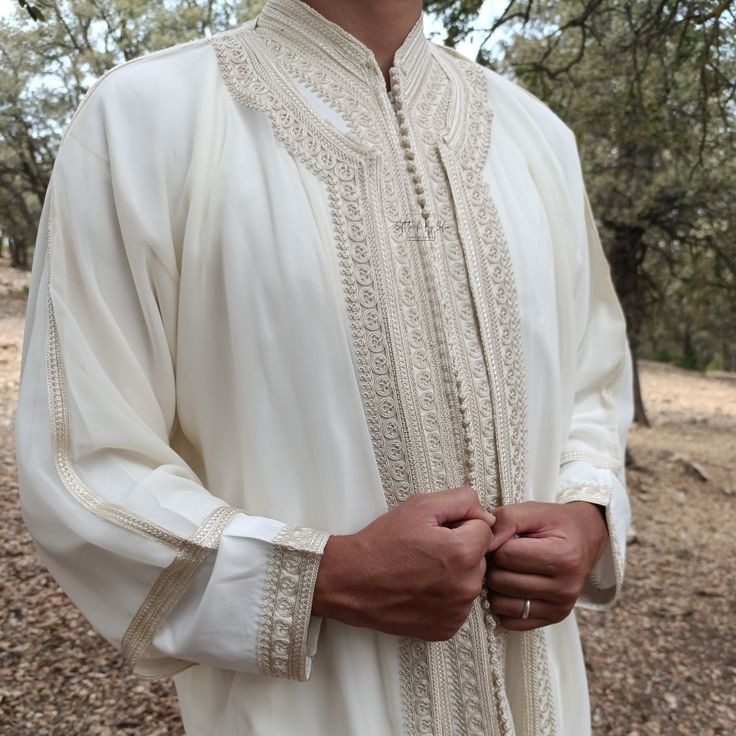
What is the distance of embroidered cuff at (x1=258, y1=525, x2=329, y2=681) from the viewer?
→ 1111 millimetres

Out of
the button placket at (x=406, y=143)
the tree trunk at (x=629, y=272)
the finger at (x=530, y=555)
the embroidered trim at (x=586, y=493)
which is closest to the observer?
the finger at (x=530, y=555)

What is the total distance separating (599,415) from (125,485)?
0.93 meters

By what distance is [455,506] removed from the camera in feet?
3.75

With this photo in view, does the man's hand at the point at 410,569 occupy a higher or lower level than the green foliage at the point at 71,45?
lower

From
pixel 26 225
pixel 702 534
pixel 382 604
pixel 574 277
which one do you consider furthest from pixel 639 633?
pixel 26 225

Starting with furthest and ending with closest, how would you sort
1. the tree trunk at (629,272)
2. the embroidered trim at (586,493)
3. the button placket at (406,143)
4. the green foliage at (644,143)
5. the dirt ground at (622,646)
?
the tree trunk at (629,272)
the green foliage at (644,143)
the dirt ground at (622,646)
the embroidered trim at (586,493)
the button placket at (406,143)

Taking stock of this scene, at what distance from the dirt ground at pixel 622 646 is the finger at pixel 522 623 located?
9.06ft

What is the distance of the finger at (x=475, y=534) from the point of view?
1.11 metres

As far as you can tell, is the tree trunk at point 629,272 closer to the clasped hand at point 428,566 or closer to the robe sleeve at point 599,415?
the robe sleeve at point 599,415

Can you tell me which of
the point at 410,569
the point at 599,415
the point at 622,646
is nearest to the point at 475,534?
the point at 410,569

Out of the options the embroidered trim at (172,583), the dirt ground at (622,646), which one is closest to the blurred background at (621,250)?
the dirt ground at (622,646)

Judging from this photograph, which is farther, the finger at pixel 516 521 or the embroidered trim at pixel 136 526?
the finger at pixel 516 521

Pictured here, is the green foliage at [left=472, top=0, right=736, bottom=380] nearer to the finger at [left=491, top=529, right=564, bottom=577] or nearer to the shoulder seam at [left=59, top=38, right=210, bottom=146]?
the shoulder seam at [left=59, top=38, right=210, bottom=146]

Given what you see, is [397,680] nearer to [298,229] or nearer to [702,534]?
[298,229]
